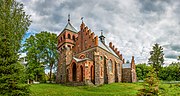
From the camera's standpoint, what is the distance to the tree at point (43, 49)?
40719 mm

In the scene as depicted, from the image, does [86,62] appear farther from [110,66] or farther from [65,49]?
[65,49]

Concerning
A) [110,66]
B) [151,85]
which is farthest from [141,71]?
[151,85]

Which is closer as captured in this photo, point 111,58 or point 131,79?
point 111,58

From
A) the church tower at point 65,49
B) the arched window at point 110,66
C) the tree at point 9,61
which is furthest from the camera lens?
the church tower at point 65,49

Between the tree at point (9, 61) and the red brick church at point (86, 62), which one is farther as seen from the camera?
the red brick church at point (86, 62)

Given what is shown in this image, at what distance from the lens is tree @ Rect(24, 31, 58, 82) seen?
40.7 m

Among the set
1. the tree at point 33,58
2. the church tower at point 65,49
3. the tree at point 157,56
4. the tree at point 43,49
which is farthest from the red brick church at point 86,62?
the tree at point 157,56

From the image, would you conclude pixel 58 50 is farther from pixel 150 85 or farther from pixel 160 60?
pixel 150 85

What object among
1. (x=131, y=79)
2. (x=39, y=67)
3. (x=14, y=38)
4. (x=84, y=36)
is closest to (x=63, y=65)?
(x=39, y=67)

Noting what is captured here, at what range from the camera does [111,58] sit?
125 feet

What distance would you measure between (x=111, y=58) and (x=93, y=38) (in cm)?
668

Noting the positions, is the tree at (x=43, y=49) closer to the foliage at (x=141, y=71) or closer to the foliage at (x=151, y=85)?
the foliage at (x=141, y=71)

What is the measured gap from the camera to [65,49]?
39.8 m

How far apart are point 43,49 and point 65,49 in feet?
23.0
